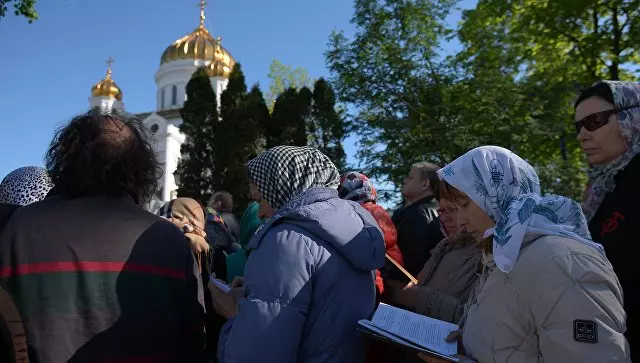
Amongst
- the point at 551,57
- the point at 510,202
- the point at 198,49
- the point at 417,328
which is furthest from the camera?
the point at 198,49

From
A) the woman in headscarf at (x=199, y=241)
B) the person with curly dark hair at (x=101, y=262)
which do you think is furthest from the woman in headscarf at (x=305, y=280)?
the woman in headscarf at (x=199, y=241)

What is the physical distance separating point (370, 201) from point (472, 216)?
5.27 feet

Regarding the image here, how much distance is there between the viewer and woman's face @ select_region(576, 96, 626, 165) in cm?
255

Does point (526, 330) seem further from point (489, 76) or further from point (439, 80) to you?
point (439, 80)

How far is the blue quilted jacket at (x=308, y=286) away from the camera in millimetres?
1741

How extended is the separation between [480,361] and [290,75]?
105ft

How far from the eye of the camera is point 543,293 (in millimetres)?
1500

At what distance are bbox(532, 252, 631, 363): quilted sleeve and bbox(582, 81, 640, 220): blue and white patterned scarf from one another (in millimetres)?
1194

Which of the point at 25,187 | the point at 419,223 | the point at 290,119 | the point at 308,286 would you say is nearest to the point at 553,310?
the point at 308,286

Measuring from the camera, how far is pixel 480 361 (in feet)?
5.40

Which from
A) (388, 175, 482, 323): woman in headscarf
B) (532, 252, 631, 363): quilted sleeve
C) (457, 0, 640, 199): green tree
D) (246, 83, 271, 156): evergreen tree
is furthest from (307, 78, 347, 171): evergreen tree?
(532, 252, 631, 363): quilted sleeve

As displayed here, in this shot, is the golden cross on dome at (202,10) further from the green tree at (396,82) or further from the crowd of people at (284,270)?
the crowd of people at (284,270)

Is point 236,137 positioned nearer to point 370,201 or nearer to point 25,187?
point 370,201

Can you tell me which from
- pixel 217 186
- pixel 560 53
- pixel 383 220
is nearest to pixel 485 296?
pixel 383 220
